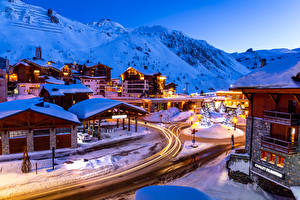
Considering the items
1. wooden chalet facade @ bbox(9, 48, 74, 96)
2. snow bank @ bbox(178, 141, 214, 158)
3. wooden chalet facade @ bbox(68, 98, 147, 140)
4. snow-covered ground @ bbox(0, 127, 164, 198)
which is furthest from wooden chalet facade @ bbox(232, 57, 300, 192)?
wooden chalet facade @ bbox(9, 48, 74, 96)

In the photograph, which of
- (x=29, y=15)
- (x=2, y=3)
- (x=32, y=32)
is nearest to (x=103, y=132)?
(x=32, y=32)

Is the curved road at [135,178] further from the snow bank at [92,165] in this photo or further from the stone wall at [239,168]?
the stone wall at [239,168]

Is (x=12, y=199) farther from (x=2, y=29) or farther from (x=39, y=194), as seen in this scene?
(x=2, y=29)

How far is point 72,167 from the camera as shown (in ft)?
62.7

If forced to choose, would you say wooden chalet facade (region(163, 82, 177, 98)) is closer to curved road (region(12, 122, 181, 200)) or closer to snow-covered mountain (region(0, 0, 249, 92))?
snow-covered mountain (region(0, 0, 249, 92))

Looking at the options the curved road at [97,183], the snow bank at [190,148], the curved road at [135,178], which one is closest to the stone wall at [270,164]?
the curved road at [135,178]

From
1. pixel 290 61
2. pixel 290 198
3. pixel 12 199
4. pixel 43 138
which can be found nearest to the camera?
pixel 12 199

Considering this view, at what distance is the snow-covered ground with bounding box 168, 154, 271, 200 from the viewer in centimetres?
1580

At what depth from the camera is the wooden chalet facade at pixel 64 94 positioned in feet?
134

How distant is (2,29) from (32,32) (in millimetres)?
21217

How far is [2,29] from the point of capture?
519 ft

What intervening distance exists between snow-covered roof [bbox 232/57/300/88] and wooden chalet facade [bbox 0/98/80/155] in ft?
67.4

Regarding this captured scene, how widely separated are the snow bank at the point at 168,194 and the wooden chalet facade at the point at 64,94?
Result: 3740 cm

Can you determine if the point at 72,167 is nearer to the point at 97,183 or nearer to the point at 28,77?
the point at 97,183
